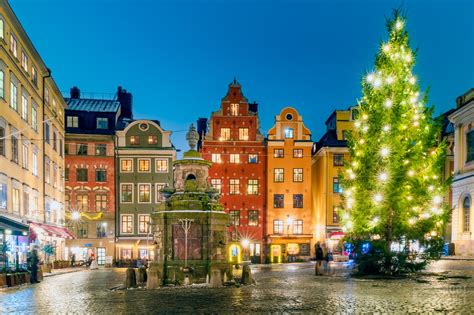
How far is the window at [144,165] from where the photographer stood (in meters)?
56.1

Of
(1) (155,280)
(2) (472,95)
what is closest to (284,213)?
(2) (472,95)

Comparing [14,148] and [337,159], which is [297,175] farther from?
[14,148]

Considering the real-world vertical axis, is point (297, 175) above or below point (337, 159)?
below

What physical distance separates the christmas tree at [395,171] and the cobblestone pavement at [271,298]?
3.03 m

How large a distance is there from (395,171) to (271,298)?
10971mm

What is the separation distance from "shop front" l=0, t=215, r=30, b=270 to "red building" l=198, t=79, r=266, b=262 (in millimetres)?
25059

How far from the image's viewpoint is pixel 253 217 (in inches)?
2247

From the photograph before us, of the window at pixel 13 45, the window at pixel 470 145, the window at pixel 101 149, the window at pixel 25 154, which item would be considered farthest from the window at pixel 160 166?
the window at pixel 470 145

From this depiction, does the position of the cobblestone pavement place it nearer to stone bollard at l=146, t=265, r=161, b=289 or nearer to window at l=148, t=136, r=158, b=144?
stone bollard at l=146, t=265, r=161, b=289

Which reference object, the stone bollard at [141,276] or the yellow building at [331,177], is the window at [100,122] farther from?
the stone bollard at [141,276]

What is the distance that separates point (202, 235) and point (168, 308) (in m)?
9.67

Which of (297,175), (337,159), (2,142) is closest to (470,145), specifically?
(337,159)

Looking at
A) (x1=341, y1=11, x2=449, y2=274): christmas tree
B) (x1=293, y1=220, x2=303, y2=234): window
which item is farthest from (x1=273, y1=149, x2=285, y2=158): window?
(x1=341, y1=11, x2=449, y2=274): christmas tree

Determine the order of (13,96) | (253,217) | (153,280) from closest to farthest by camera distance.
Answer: (153,280), (13,96), (253,217)
